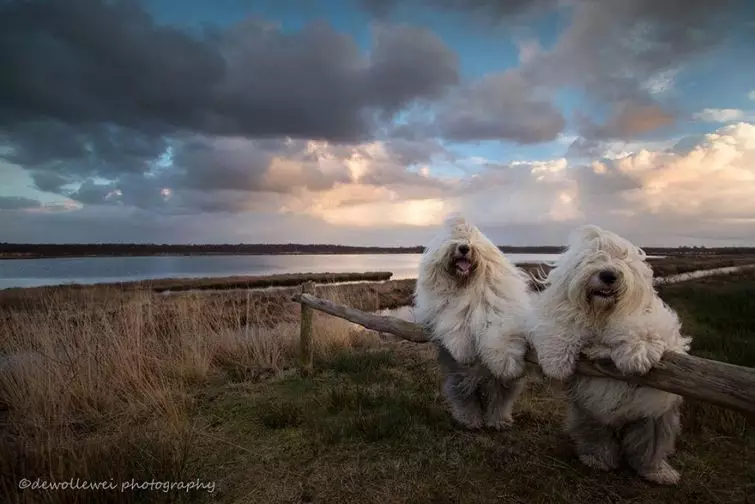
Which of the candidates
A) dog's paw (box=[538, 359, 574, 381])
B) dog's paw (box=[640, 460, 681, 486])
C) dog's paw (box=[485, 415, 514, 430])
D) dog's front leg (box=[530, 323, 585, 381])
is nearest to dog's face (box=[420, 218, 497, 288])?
dog's front leg (box=[530, 323, 585, 381])

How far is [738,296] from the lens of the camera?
12203 mm

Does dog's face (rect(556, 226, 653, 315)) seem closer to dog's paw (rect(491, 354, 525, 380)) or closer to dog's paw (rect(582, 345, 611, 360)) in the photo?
dog's paw (rect(582, 345, 611, 360))

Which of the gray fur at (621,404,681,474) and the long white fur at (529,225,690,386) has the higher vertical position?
the long white fur at (529,225,690,386)

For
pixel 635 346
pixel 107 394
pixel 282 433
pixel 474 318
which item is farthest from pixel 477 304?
pixel 107 394

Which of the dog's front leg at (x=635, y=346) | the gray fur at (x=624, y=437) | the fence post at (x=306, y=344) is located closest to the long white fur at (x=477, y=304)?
the gray fur at (x=624, y=437)

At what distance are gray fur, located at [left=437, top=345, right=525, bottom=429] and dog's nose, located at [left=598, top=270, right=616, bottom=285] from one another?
1.56 m

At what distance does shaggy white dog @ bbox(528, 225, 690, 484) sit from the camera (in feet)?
9.77

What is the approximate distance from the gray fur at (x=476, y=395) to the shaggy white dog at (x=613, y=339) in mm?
893

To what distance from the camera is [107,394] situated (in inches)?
220

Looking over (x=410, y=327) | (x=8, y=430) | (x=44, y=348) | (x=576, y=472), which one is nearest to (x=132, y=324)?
(x=44, y=348)

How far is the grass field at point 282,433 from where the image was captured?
3.46 meters

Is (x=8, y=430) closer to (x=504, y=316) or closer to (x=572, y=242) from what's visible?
(x=504, y=316)

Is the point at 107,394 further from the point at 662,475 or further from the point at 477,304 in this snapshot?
the point at 662,475

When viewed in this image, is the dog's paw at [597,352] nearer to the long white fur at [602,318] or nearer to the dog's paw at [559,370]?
the long white fur at [602,318]
